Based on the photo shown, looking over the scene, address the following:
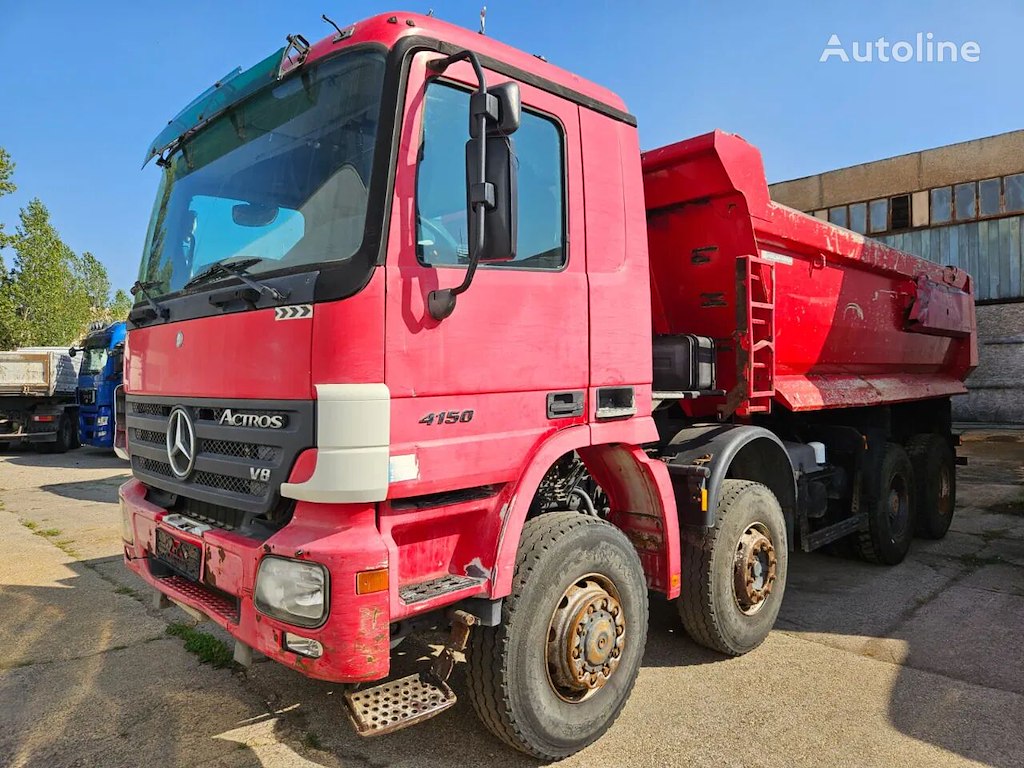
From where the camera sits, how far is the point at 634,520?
3527 millimetres

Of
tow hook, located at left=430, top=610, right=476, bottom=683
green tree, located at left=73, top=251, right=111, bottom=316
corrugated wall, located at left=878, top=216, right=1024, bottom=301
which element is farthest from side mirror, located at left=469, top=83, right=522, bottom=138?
green tree, located at left=73, top=251, right=111, bottom=316

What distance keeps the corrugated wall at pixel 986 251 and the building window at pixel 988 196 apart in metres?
0.24

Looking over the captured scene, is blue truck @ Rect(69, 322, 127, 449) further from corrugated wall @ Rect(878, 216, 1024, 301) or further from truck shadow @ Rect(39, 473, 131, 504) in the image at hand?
corrugated wall @ Rect(878, 216, 1024, 301)

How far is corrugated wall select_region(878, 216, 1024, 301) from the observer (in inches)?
666

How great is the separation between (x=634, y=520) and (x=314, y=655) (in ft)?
5.72

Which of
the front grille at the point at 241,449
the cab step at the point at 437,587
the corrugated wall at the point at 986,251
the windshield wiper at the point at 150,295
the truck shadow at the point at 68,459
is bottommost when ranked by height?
the truck shadow at the point at 68,459

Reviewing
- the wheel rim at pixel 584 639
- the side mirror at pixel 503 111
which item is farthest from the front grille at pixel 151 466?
the side mirror at pixel 503 111

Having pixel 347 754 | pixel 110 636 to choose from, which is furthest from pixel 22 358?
pixel 347 754

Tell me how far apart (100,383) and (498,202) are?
15357 mm

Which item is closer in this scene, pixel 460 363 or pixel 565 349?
pixel 460 363

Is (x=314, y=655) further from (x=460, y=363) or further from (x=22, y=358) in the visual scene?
(x=22, y=358)

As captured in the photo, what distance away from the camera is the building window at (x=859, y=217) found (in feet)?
62.0

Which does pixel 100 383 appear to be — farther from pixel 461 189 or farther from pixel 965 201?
pixel 965 201

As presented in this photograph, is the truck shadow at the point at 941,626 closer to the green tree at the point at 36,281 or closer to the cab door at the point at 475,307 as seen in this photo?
the cab door at the point at 475,307
